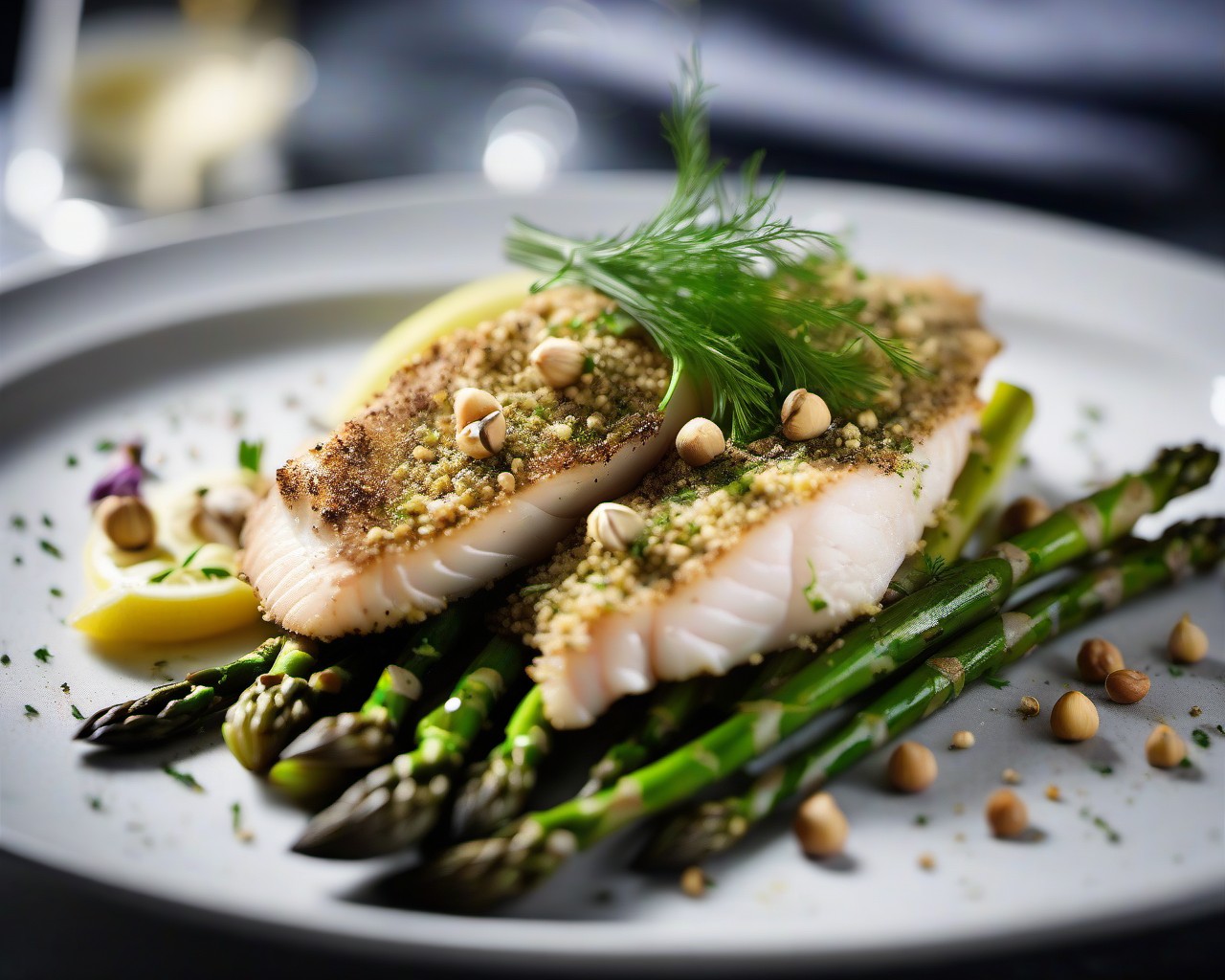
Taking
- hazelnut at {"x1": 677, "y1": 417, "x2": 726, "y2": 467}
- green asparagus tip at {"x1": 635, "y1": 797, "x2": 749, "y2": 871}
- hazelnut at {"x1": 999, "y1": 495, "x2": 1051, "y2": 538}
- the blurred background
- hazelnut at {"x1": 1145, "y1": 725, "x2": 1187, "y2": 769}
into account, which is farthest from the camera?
the blurred background

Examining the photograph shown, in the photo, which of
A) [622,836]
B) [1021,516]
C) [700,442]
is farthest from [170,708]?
[1021,516]

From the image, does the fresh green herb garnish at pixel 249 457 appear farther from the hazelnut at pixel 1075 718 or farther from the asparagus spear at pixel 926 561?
the hazelnut at pixel 1075 718

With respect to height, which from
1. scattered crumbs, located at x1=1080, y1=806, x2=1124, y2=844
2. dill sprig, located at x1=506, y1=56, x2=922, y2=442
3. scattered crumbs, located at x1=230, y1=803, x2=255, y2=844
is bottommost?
scattered crumbs, located at x1=230, y1=803, x2=255, y2=844

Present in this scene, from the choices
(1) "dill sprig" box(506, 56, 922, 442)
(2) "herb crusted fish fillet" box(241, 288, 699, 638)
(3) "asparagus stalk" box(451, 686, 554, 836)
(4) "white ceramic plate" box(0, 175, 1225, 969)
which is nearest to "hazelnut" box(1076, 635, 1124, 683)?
(4) "white ceramic plate" box(0, 175, 1225, 969)

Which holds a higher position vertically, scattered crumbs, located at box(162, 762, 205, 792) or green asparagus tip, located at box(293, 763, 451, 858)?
green asparagus tip, located at box(293, 763, 451, 858)

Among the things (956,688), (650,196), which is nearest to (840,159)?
(650,196)

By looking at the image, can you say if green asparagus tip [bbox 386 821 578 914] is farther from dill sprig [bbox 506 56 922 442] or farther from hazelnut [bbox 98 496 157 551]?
hazelnut [bbox 98 496 157 551]
